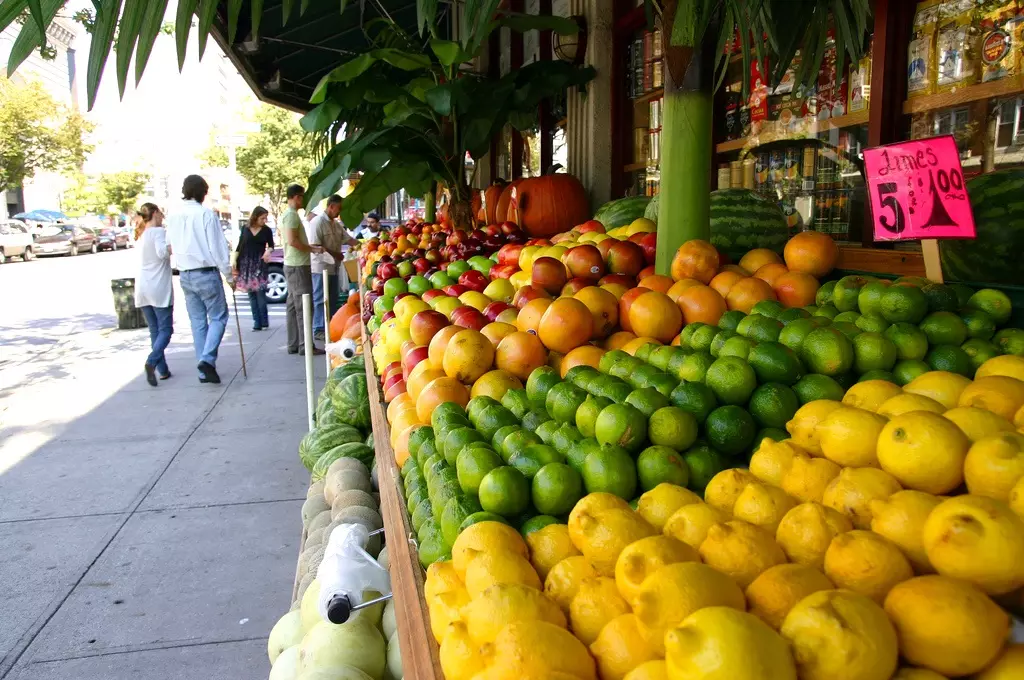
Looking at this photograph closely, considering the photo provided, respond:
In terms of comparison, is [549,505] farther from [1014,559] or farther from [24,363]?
[24,363]

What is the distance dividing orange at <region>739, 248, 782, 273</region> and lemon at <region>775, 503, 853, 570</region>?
64.4 inches

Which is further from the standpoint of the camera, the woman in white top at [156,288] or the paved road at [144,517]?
the woman in white top at [156,288]

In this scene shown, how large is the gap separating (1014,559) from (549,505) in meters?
0.87

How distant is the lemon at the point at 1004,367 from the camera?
160 centimetres

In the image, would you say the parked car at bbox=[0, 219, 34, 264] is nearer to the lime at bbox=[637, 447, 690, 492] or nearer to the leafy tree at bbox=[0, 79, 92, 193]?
the leafy tree at bbox=[0, 79, 92, 193]

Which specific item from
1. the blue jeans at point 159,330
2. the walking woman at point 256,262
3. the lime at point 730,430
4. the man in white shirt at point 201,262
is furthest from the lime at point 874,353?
the walking woman at point 256,262

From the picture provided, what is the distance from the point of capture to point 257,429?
6.04 m

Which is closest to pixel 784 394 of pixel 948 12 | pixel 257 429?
pixel 948 12

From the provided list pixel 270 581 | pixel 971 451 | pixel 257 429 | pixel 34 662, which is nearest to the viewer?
pixel 971 451

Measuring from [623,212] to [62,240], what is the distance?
35230 millimetres

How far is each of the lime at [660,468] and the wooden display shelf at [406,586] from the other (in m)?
0.56

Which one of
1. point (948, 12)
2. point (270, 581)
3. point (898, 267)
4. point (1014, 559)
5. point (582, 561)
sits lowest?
point (270, 581)

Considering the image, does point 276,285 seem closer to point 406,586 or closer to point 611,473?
point 406,586

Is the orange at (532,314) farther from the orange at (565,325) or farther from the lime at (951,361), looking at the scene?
the lime at (951,361)
